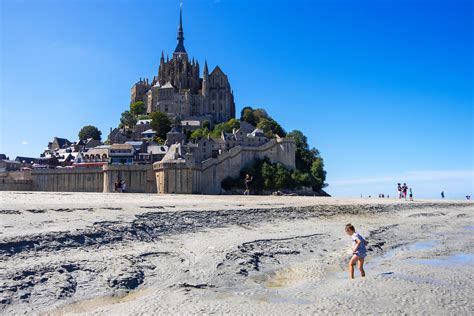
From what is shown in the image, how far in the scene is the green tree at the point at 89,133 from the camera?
96.9m

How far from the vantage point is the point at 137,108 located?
10350cm

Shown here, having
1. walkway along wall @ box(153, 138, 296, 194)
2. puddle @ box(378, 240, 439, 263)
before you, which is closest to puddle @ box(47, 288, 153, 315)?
puddle @ box(378, 240, 439, 263)

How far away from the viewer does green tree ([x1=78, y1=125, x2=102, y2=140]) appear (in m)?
96.9

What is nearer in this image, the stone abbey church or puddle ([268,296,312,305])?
puddle ([268,296,312,305])

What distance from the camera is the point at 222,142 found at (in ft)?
242

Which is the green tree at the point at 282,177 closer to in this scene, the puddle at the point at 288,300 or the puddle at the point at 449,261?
the puddle at the point at 449,261

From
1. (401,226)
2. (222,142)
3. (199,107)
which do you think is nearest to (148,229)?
(401,226)

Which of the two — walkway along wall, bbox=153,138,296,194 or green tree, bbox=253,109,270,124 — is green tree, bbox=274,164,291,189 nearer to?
walkway along wall, bbox=153,138,296,194

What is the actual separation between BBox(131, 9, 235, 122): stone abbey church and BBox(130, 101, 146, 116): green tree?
1658 millimetres

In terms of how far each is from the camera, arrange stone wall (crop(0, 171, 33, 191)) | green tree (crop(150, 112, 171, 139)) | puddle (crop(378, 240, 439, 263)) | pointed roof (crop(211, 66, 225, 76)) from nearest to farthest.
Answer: puddle (crop(378, 240, 439, 263)), stone wall (crop(0, 171, 33, 191)), green tree (crop(150, 112, 171, 139)), pointed roof (crop(211, 66, 225, 76))

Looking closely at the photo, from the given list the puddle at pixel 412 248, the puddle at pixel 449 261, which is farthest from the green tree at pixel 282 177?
the puddle at pixel 449 261

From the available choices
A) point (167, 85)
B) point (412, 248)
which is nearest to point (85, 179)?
point (412, 248)

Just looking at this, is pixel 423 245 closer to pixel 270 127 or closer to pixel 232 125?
pixel 232 125

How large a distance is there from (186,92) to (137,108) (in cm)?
1317
